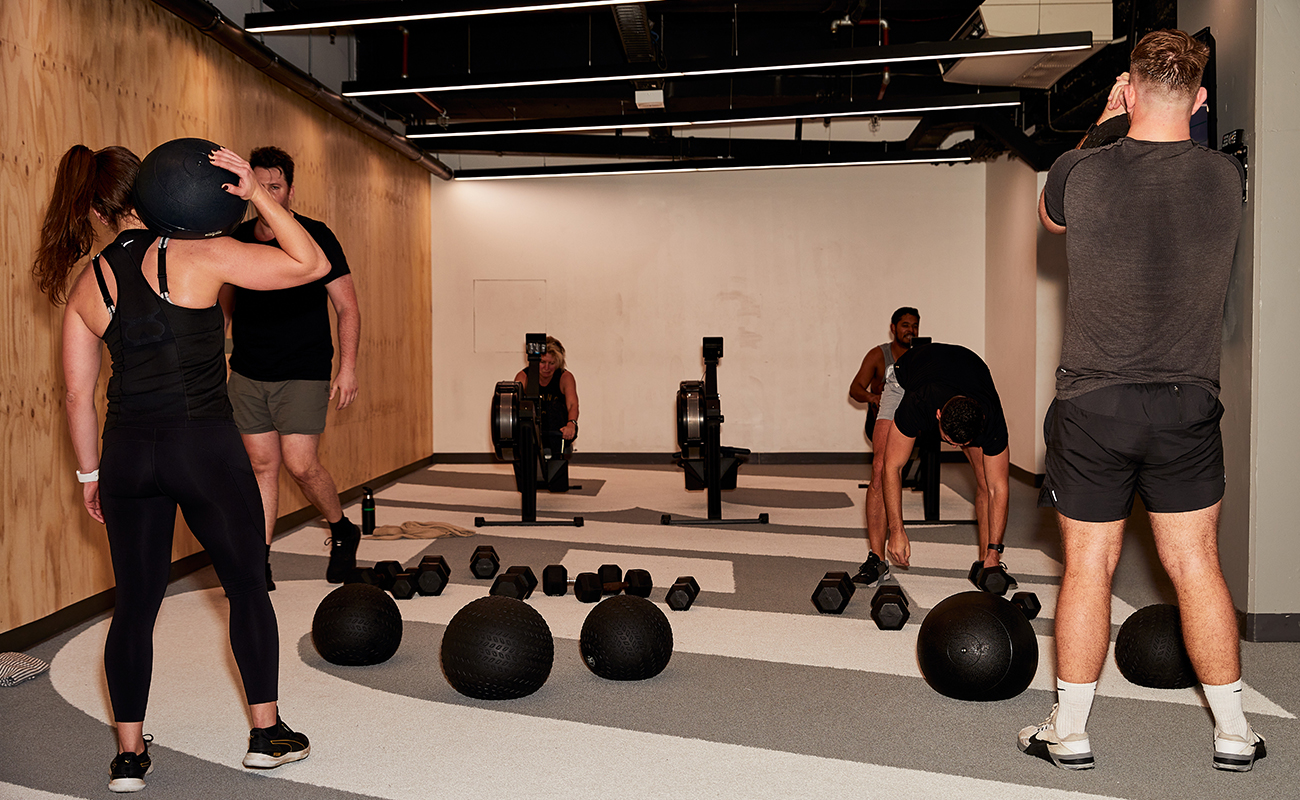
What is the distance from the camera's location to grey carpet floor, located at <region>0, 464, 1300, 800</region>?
2537 mm

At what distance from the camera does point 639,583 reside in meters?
4.32

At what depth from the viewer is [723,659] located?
360cm

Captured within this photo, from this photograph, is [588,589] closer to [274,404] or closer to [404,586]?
[404,586]

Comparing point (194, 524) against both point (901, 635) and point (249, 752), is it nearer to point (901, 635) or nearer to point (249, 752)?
point (249, 752)

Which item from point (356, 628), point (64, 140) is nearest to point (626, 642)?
point (356, 628)

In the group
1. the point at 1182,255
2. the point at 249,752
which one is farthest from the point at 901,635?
the point at 249,752

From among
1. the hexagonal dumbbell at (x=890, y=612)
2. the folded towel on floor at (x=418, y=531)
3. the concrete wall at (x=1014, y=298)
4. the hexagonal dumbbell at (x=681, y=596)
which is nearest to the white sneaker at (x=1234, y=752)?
the hexagonal dumbbell at (x=890, y=612)

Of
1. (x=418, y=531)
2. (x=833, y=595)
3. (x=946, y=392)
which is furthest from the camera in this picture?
(x=418, y=531)

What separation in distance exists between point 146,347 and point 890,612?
2739 mm

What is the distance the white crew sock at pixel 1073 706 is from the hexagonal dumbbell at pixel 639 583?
2009mm

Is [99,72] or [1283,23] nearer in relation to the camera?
[1283,23]

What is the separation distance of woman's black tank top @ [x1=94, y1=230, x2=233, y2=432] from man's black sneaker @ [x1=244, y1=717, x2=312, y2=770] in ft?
2.71

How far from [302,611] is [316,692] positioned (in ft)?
3.57

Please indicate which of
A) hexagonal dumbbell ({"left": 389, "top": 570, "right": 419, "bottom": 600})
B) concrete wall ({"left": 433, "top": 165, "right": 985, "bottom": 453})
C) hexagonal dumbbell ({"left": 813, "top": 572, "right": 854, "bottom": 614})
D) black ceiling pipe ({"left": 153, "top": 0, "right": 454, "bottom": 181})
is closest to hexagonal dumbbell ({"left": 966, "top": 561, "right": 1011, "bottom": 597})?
hexagonal dumbbell ({"left": 813, "top": 572, "right": 854, "bottom": 614})
